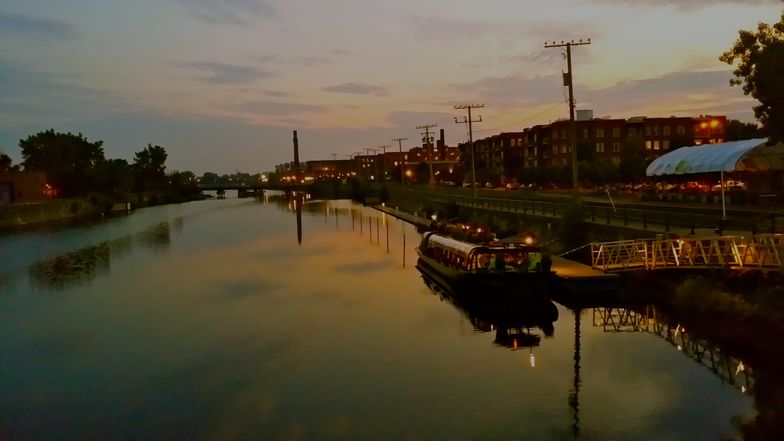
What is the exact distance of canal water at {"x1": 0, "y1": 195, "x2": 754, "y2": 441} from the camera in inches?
754

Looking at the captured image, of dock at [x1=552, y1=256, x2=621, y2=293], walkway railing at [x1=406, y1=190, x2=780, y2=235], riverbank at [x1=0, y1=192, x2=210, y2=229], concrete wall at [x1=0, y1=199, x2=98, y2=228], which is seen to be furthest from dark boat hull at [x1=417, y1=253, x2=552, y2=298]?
concrete wall at [x1=0, y1=199, x2=98, y2=228]

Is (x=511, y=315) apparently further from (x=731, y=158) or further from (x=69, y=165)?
(x=69, y=165)

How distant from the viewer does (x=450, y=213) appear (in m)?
77.7

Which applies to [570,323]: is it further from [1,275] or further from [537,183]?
[537,183]

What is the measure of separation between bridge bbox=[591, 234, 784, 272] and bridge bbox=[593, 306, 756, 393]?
2320 millimetres

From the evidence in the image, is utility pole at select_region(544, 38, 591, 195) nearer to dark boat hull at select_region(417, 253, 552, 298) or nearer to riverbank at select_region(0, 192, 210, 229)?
dark boat hull at select_region(417, 253, 552, 298)

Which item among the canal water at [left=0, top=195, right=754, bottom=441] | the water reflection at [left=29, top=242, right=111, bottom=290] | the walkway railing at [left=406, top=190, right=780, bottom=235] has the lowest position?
the canal water at [left=0, top=195, right=754, bottom=441]

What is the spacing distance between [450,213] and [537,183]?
1254 inches

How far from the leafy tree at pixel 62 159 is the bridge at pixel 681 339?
128029 millimetres

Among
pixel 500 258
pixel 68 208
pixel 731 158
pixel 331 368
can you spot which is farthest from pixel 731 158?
pixel 68 208

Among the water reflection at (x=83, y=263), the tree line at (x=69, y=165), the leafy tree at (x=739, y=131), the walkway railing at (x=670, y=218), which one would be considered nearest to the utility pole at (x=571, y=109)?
the walkway railing at (x=670, y=218)

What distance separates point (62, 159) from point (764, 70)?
146155 millimetres

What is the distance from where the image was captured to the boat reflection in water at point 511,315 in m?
28.8

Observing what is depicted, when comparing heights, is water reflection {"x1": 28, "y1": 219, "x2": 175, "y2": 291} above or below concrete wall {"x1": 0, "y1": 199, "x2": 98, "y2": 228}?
below
